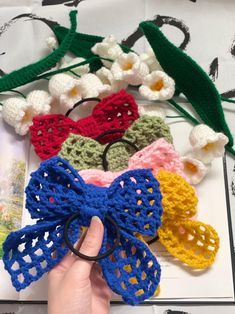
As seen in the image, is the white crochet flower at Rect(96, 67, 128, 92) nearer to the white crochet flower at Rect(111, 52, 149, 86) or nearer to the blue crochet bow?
the white crochet flower at Rect(111, 52, 149, 86)

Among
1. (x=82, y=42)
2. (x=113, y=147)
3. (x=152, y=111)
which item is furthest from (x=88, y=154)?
(x=82, y=42)

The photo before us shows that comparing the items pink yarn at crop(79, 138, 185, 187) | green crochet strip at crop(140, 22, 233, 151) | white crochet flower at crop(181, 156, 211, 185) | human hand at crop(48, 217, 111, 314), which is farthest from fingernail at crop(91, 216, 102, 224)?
green crochet strip at crop(140, 22, 233, 151)

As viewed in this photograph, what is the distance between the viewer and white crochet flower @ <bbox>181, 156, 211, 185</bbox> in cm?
70

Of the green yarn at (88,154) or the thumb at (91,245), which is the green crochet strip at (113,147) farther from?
the thumb at (91,245)

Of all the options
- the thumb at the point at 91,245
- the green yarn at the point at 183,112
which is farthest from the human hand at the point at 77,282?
the green yarn at the point at 183,112

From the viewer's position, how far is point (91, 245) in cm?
55

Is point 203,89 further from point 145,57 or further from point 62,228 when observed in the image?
point 62,228

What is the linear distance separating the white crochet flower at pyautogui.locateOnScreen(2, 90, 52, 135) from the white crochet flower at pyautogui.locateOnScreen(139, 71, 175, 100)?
16 centimetres

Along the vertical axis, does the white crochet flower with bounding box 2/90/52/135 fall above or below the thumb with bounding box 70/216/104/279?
above

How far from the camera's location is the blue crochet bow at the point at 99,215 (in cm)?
57

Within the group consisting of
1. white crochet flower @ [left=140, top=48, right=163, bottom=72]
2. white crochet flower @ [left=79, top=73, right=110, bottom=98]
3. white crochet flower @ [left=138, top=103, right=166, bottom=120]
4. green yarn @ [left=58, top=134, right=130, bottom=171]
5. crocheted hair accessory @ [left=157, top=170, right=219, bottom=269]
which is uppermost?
white crochet flower @ [left=140, top=48, right=163, bottom=72]

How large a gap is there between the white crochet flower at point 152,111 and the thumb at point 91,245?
26cm

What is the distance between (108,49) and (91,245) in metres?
0.39

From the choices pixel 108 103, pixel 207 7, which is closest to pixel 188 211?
pixel 108 103
